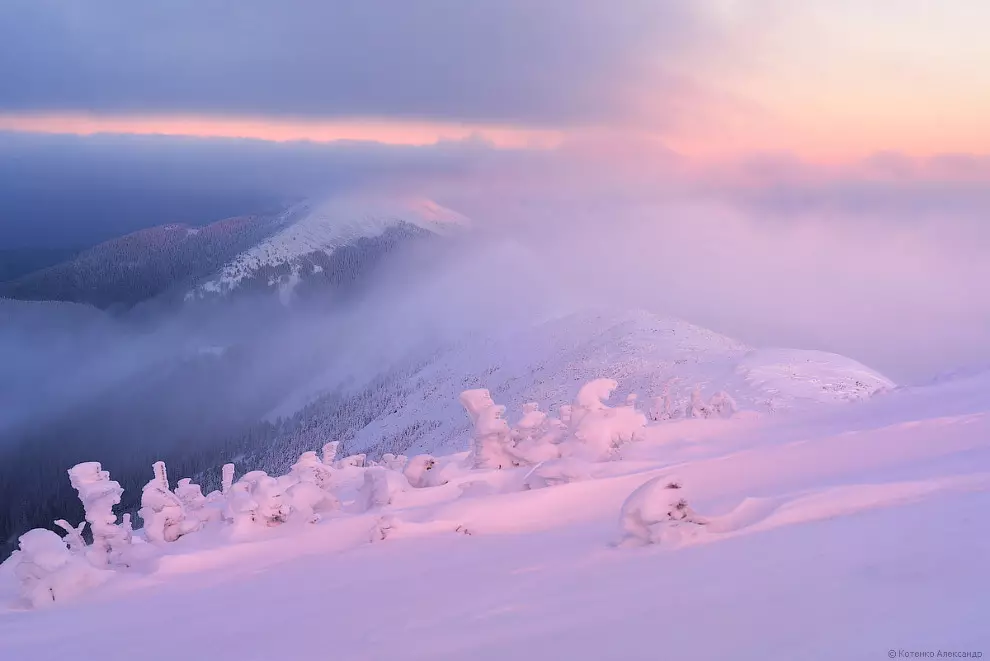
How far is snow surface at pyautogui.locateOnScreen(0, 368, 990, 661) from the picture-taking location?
4.15 metres

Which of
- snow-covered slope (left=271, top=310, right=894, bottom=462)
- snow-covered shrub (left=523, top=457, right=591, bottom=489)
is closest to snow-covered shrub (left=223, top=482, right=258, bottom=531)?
snow-covered shrub (left=523, top=457, right=591, bottom=489)

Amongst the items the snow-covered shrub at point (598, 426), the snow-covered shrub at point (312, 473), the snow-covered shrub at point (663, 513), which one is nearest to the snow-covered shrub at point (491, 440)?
the snow-covered shrub at point (598, 426)

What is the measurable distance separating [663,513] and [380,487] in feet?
20.8

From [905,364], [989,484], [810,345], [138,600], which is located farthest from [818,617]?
[810,345]

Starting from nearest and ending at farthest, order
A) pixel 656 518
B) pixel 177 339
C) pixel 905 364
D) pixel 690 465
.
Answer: pixel 656 518 → pixel 690 465 → pixel 905 364 → pixel 177 339

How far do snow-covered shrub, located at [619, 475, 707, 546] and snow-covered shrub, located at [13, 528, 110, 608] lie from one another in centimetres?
687

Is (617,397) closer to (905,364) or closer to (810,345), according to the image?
(905,364)

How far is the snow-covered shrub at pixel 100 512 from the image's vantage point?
10258mm

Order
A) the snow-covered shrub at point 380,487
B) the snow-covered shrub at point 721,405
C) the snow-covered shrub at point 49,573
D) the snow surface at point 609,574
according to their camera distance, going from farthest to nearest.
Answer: the snow-covered shrub at point 721,405 → the snow-covered shrub at point 380,487 → the snow-covered shrub at point 49,573 → the snow surface at point 609,574

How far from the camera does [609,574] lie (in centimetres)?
588

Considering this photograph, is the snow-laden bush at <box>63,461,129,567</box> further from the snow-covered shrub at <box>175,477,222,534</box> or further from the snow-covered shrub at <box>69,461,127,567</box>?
the snow-covered shrub at <box>175,477,222,534</box>

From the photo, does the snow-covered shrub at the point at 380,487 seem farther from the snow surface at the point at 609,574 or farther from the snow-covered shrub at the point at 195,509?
the snow-covered shrub at the point at 195,509

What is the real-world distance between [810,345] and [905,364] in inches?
→ 1377

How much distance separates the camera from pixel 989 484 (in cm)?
663
